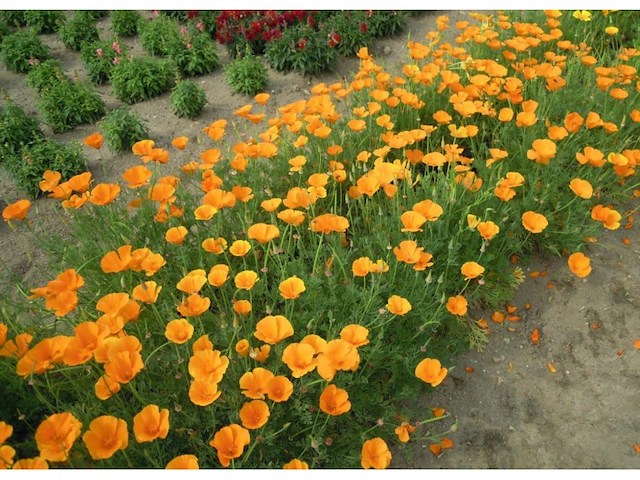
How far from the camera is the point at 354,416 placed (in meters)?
2.20

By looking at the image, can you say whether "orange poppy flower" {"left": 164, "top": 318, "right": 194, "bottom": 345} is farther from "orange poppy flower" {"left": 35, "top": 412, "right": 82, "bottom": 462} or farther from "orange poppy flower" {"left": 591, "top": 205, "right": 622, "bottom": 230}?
"orange poppy flower" {"left": 591, "top": 205, "right": 622, "bottom": 230}

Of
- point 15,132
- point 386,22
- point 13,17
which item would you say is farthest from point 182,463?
point 13,17

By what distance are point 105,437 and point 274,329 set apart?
1.97ft

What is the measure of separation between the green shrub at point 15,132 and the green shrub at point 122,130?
0.46 m

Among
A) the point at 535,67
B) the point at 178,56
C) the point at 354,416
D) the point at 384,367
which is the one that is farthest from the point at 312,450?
the point at 178,56

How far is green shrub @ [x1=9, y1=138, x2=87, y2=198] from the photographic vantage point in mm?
3695

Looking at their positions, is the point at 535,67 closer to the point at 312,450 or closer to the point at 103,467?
the point at 312,450

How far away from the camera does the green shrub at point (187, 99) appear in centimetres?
434

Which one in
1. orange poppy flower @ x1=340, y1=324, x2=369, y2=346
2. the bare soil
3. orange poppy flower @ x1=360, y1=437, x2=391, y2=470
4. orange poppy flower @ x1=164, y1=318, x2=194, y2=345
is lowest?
the bare soil

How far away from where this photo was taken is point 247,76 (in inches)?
180

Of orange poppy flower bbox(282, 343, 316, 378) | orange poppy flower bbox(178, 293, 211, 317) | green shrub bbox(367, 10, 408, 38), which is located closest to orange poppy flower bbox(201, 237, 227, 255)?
orange poppy flower bbox(178, 293, 211, 317)

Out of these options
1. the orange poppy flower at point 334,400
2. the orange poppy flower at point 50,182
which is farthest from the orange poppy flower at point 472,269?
the orange poppy flower at point 50,182

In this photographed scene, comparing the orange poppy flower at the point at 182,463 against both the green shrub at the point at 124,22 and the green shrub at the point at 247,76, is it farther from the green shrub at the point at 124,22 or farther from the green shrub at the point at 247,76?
the green shrub at the point at 124,22

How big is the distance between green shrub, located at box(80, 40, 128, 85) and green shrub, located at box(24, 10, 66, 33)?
0.95m
